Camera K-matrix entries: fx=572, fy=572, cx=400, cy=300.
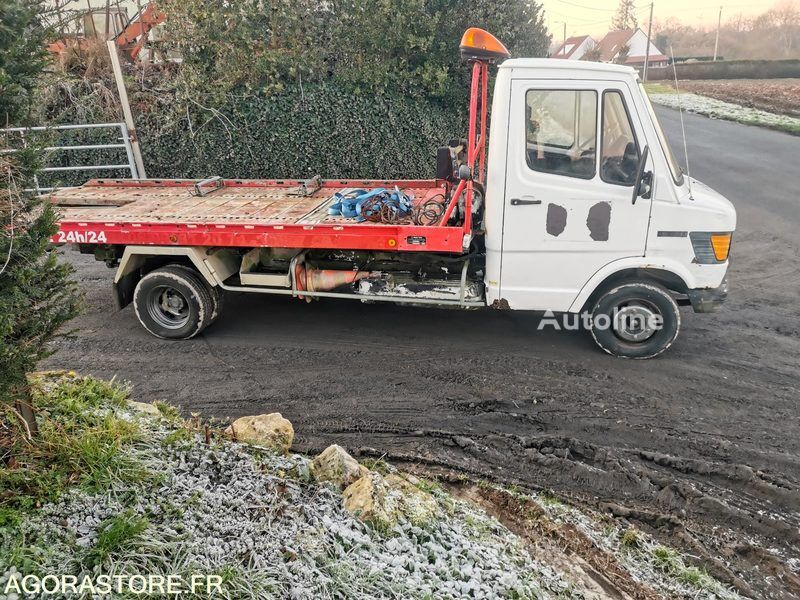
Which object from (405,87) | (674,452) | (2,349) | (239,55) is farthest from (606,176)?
(239,55)

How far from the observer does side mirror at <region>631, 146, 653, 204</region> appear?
505 centimetres

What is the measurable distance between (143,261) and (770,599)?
19.9ft

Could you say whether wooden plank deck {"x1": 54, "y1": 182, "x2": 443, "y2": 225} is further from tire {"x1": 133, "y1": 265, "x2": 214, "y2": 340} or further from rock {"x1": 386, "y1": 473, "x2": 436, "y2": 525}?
rock {"x1": 386, "y1": 473, "x2": 436, "y2": 525}

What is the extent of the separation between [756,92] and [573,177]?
25704 millimetres

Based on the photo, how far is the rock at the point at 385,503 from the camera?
324cm

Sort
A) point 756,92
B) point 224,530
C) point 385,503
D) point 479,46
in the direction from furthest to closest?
point 756,92 → point 479,46 → point 385,503 → point 224,530

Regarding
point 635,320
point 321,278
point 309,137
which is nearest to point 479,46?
point 321,278

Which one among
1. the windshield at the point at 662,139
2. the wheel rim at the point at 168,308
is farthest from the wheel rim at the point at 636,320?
the wheel rim at the point at 168,308

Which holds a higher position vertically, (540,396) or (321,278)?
(321,278)

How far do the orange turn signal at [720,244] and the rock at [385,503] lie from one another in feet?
11.8

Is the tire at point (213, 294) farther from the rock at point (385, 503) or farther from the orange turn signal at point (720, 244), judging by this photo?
the orange turn signal at point (720, 244)

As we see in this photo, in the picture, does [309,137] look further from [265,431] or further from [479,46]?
[265,431]

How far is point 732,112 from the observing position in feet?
68.8

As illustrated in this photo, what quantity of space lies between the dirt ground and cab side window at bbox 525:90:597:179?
19761mm
